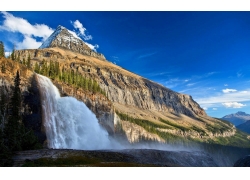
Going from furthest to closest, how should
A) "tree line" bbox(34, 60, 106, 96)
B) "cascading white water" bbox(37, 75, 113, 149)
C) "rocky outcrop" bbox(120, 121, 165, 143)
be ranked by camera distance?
"rocky outcrop" bbox(120, 121, 165, 143) → "tree line" bbox(34, 60, 106, 96) → "cascading white water" bbox(37, 75, 113, 149)

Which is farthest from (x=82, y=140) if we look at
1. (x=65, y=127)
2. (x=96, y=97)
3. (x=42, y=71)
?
(x=96, y=97)

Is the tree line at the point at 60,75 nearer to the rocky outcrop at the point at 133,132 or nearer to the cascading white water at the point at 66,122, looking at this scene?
the cascading white water at the point at 66,122

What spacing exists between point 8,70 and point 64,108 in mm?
25079

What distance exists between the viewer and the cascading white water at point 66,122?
6881 cm

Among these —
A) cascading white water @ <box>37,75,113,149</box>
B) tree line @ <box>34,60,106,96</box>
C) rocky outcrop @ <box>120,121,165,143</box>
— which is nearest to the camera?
cascading white water @ <box>37,75,113,149</box>

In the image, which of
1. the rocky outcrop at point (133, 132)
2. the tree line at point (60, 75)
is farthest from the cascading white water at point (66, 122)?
the rocky outcrop at point (133, 132)

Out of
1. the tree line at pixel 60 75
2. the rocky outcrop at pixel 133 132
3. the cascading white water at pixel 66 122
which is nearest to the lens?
the cascading white water at pixel 66 122

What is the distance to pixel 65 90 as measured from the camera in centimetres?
9700

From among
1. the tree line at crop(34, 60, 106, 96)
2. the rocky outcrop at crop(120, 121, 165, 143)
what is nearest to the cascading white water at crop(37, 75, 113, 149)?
the tree line at crop(34, 60, 106, 96)

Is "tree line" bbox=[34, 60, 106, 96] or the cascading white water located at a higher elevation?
"tree line" bbox=[34, 60, 106, 96]

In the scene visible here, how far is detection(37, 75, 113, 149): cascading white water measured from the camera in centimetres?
6881

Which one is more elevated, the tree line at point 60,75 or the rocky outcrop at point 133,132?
the tree line at point 60,75

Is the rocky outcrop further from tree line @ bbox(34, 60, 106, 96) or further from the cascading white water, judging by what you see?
the cascading white water

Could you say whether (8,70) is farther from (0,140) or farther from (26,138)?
(0,140)
